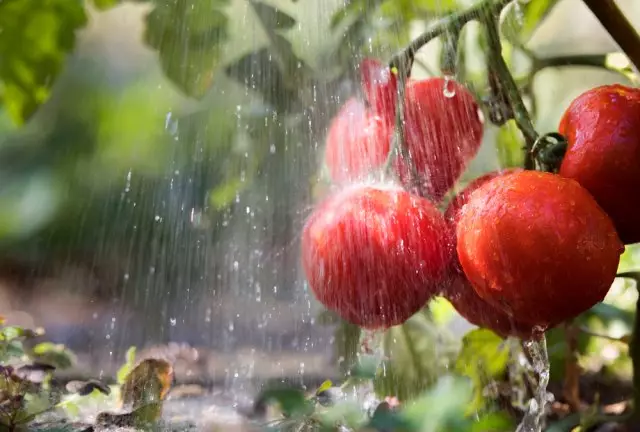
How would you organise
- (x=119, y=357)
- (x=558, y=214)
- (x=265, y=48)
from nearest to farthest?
(x=558, y=214) < (x=265, y=48) < (x=119, y=357)

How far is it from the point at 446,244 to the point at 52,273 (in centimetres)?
40

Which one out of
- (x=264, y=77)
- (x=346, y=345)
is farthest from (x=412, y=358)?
(x=264, y=77)

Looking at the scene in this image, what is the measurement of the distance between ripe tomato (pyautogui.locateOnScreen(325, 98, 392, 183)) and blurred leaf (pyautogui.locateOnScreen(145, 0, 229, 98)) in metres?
0.14

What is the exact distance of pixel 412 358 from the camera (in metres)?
0.56

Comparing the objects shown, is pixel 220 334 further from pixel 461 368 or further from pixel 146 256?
pixel 461 368

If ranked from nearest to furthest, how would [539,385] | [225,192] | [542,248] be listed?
[542,248]
[539,385]
[225,192]

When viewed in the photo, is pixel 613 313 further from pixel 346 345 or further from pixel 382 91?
pixel 382 91

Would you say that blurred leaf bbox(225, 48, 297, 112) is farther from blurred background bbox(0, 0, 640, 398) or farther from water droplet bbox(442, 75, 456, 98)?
water droplet bbox(442, 75, 456, 98)

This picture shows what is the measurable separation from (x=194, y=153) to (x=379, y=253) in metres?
0.27

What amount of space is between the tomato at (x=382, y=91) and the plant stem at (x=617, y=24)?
94 millimetres

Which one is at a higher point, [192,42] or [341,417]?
[192,42]

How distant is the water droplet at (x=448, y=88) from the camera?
34cm

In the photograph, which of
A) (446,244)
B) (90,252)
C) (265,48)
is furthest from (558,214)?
(90,252)

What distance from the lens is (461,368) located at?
522 mm
